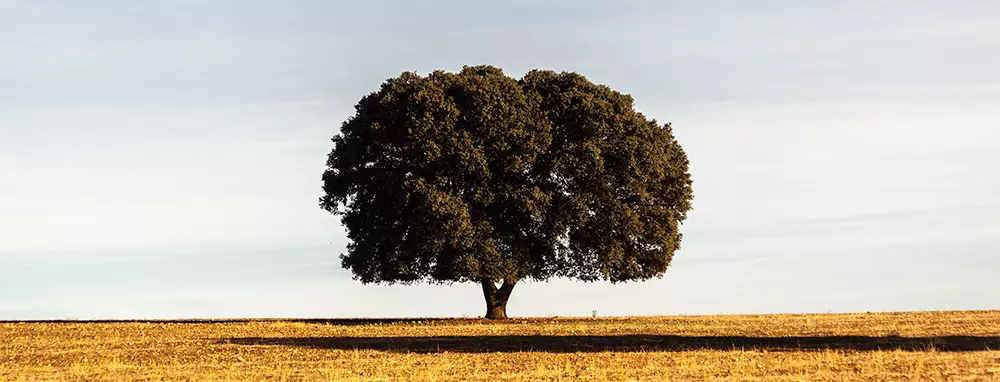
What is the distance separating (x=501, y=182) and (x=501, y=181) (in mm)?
79

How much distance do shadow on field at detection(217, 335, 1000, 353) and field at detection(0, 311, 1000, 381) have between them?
5cm

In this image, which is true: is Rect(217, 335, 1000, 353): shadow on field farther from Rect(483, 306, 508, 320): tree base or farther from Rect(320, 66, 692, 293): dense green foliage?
Rect(483, 306, 508, 320): tree base

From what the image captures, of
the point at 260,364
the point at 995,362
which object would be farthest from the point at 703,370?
the point at 260,364

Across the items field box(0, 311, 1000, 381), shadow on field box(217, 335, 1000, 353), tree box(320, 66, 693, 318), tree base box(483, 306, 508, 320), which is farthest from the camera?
tree base box(483, 306, 508, 320)

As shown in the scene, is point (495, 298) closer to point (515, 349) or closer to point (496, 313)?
point (496, 313)

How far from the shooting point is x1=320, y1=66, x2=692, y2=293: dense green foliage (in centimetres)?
5303

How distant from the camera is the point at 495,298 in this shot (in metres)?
57.8

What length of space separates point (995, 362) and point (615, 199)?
2586cm

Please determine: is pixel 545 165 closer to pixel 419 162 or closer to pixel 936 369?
pixel 419 162

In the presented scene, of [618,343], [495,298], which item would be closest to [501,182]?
[495,298]

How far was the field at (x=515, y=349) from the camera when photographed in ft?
97.3

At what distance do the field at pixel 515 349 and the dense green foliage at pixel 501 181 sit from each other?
318 centimetres

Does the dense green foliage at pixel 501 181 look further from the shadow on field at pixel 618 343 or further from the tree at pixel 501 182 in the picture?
the shadow on field at pixel 618 343

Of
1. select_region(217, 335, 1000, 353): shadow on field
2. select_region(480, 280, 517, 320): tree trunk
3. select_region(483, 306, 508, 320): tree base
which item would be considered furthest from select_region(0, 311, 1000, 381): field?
select_region(480, 280, 517, 320): tree trunk
